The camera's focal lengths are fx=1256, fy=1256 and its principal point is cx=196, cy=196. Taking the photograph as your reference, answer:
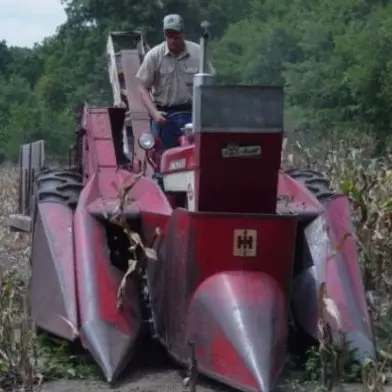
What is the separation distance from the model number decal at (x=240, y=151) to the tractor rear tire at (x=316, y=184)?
1.83 meters

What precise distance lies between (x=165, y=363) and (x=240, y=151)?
150cm

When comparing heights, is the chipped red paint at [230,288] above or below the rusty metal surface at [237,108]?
below

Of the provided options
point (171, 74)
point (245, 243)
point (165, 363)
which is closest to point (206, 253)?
point (245, 243)

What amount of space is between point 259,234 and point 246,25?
123ft

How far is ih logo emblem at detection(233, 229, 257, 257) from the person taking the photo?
6762 millimetres

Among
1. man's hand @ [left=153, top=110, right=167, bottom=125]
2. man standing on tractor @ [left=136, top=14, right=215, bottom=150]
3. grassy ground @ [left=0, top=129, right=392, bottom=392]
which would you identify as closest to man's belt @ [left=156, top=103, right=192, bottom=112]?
man standing on tractor @ [left=136, top=14, right=215, bottom=150]

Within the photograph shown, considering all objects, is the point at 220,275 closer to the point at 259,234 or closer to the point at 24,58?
the point at 259,234

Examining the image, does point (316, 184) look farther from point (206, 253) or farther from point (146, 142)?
point (206, 253)

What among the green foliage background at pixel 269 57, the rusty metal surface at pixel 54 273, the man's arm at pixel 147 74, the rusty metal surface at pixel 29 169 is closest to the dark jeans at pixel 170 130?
the man's arm at pixel 147 74

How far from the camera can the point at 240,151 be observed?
6754 mm

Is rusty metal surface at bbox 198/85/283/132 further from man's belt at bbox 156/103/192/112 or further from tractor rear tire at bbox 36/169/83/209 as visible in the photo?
man's belt at bbox 156/103/192/112

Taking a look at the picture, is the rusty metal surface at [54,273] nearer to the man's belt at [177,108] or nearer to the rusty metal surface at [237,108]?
the man's belt at [177,108]

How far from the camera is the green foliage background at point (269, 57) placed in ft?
83.9

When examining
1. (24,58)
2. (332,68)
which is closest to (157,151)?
(332,68)
